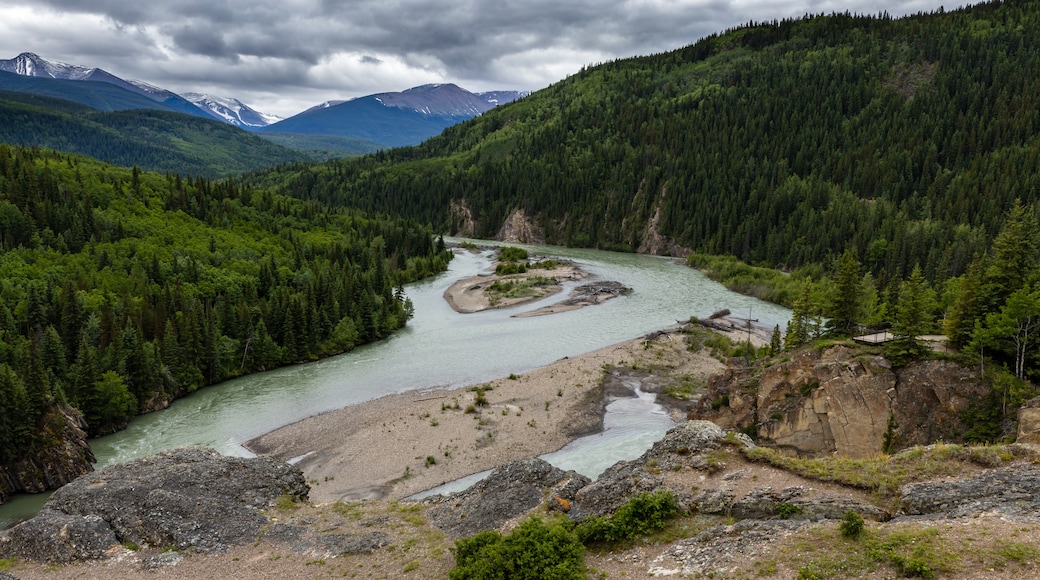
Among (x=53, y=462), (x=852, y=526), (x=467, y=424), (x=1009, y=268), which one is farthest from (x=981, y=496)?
(x=53, y=462)

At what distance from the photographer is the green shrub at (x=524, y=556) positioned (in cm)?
1566

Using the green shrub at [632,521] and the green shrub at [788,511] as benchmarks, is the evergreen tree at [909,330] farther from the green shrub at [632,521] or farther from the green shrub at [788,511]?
the green shrub at [632,521]

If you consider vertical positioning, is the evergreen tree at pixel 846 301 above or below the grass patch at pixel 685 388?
above

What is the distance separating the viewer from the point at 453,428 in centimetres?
4088

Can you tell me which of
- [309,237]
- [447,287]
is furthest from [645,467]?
[309,237]

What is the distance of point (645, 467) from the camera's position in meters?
22.3

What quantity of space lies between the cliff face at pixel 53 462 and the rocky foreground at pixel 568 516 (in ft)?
42.1

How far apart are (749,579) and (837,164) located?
152778mm

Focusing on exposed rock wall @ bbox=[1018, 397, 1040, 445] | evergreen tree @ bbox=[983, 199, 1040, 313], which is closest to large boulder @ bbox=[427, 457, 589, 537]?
→ exposed rock wall @ bbox=[1018, 397, 1040, 445]

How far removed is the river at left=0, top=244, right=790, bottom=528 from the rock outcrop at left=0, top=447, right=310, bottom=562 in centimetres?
1137

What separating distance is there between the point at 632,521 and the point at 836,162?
498 ft

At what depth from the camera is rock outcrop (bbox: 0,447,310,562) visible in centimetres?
2125

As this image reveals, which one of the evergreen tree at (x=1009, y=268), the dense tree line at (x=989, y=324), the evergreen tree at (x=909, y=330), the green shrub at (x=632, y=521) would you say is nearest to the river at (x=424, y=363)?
the dense tree line at (x=989, y=324)

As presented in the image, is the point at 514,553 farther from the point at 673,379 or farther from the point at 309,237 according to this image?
the point at 309,237
